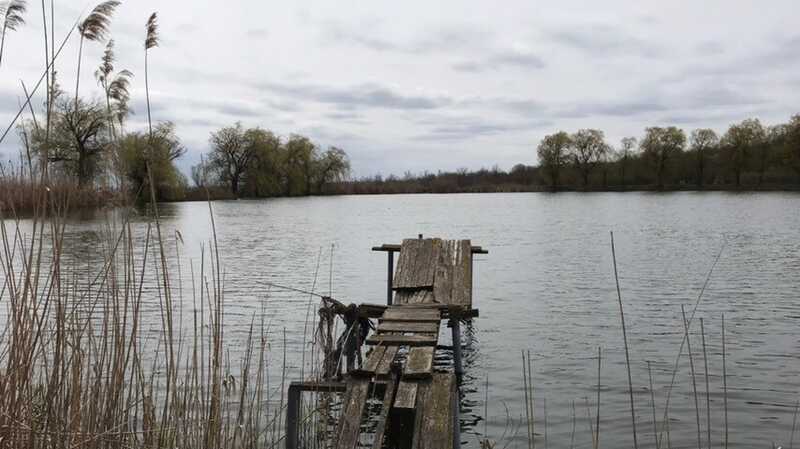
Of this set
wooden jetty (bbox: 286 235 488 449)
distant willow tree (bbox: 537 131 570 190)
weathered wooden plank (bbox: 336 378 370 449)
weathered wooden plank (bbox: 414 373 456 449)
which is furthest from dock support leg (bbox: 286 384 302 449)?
distant willow tree (bbox: 537 131 570 190)

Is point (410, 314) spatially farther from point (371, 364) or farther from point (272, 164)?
point (272, 164)

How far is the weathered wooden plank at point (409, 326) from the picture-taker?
733 centimetres

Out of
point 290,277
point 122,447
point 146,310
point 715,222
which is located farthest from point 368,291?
point 715,222

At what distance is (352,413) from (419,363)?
1134 mm

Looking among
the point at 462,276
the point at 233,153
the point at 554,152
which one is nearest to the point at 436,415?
the point at 462,276

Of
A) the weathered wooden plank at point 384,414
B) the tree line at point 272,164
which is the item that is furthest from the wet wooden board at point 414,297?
the tree line at point 272,164

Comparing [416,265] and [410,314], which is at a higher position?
[416,265]

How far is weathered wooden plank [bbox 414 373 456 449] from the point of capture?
14.5ft

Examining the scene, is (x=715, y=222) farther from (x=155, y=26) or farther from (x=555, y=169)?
(x=555, y=169)

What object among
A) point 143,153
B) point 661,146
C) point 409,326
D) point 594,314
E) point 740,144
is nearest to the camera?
point 143,153

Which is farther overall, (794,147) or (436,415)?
(794,147)

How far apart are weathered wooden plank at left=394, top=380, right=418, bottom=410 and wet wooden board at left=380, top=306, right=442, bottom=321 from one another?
8.49 feet

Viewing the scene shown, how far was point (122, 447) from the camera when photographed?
3701 mm

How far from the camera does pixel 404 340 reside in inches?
266
